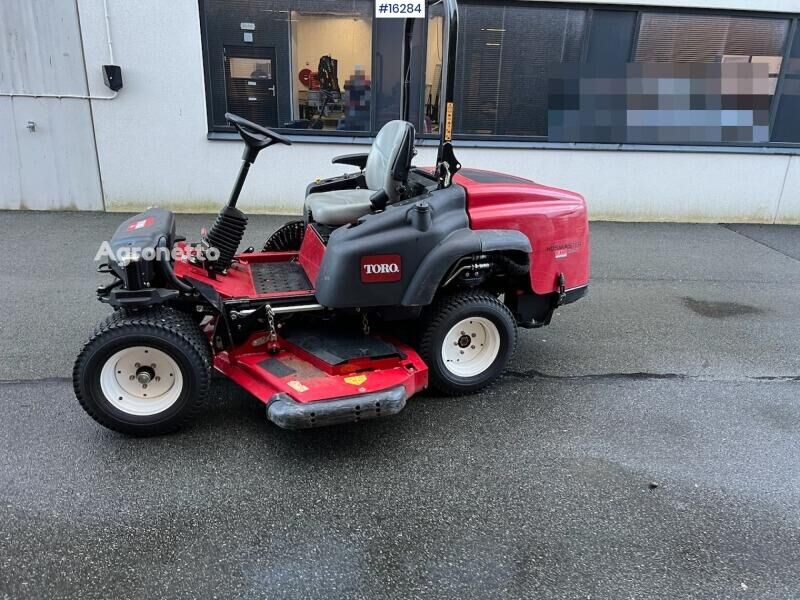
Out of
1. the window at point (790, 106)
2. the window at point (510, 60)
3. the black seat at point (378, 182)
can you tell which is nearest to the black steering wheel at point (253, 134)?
the black seat at point (378, 182)

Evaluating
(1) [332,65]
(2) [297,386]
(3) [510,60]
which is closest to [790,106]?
(3) [510,60]

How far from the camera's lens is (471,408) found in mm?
3664

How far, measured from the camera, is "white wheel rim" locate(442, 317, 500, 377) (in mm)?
3740

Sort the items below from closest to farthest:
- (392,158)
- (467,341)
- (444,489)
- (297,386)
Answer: (444,489) → (297,386) → (392,158) → (467,341)

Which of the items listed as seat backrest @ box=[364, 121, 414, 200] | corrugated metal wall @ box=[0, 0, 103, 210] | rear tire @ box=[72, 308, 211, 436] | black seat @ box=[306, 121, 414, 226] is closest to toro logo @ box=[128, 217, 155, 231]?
rear tire @ box=[72, 308, 211, 436]

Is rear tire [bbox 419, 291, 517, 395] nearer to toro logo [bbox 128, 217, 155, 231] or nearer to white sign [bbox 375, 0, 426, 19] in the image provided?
white sign [bbox 375, 0, 426, 19]

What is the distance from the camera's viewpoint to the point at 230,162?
8156 millimetres

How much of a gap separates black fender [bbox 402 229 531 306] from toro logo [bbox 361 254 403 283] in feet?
0.40

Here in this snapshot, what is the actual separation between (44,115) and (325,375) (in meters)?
6.72

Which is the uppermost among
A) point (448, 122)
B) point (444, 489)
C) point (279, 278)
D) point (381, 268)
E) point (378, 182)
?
point (448, 122)

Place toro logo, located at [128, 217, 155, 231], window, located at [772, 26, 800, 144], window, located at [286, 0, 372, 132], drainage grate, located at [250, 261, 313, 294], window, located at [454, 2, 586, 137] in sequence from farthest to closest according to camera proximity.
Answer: window, located at [772, 26, 800, 144], window, located at [454, 2, 586, 137], window, located at [286, 0, 372, 132], drainage grate, located at [250, 261, 313, 294], toro logo, located at [128, 217, 155, 231]

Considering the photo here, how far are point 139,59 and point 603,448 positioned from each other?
7.35m

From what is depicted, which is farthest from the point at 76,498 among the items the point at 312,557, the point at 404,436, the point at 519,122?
the point at 519,122

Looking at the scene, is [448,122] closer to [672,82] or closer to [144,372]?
[144,372]
